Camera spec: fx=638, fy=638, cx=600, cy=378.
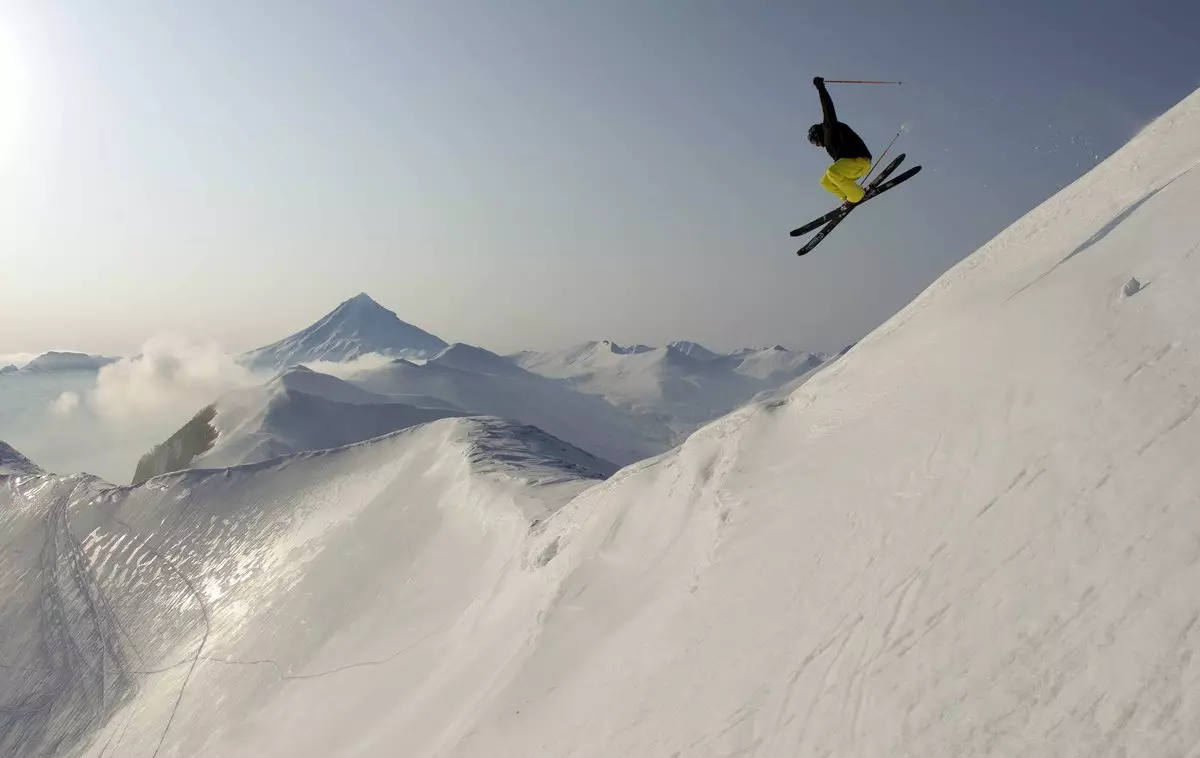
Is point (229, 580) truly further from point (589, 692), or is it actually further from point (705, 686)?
point (705, 686)

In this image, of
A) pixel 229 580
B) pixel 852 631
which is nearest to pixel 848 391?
pixel 852 631

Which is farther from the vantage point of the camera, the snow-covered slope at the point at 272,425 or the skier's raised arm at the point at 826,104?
the snow-covered slope at the point at 272,425

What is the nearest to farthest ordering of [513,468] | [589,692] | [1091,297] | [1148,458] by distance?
[1148,458], [1091,297], [589,692], [513,468]

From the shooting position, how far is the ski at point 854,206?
1523 centimetres

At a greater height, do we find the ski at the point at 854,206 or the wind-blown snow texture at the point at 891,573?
the ski at the point at 854,206

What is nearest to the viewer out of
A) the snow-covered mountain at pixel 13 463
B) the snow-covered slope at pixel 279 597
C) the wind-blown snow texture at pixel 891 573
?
the wind-blown snow texture at pixel 891 573

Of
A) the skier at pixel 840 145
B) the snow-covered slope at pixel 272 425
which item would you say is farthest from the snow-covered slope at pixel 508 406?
the skier at pixel 840 145

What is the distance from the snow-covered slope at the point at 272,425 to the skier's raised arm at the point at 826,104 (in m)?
90.2

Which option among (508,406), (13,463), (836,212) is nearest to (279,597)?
(836,212)

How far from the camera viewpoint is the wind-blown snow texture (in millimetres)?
6012

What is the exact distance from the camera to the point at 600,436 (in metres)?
183

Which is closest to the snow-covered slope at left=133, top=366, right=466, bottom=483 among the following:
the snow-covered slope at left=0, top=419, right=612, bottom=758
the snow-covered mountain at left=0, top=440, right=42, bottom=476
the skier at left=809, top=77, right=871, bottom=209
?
the snow-covered mountain at left=0, top=440, right=42, bottom=476

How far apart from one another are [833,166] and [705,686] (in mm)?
9649

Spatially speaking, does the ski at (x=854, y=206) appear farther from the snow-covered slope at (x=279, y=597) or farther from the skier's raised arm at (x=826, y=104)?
the snow-covered slope at (x=279, y=597)
